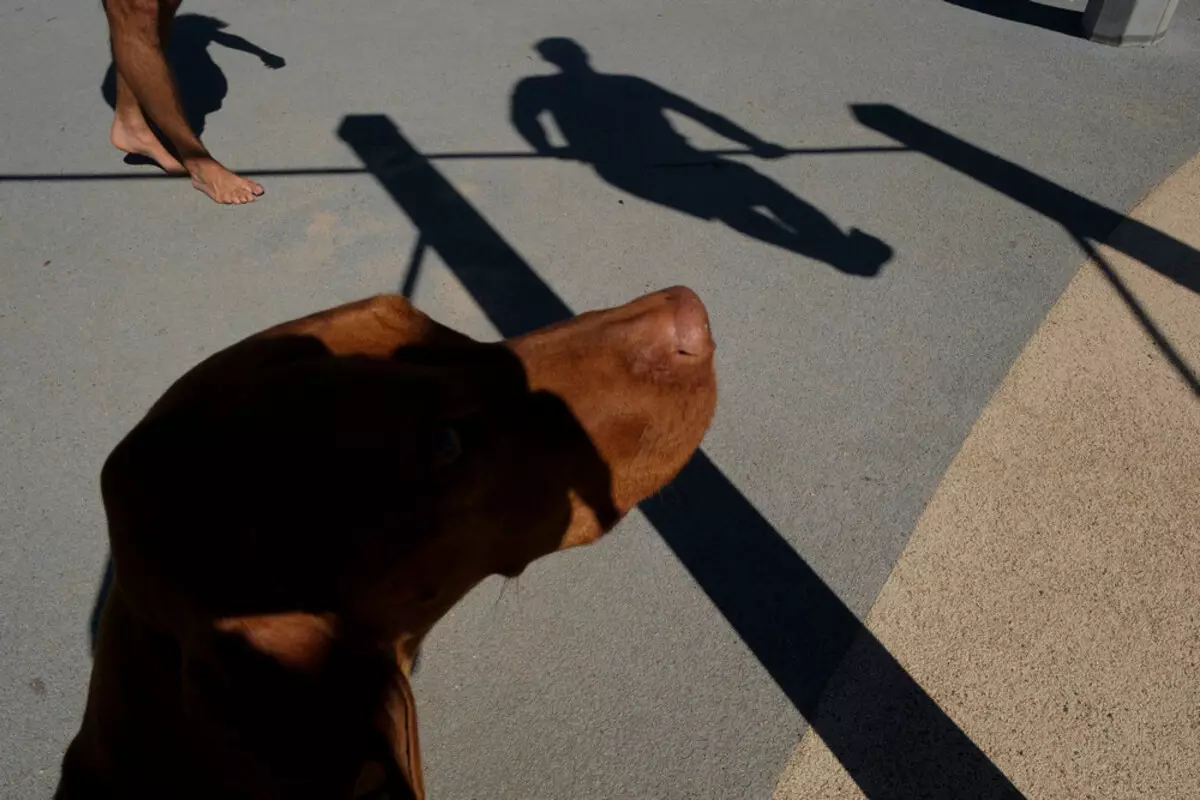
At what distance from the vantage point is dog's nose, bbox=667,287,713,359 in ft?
5.39

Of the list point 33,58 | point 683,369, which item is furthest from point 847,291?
point 33,58

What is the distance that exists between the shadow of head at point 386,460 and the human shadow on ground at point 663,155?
2.78 metres

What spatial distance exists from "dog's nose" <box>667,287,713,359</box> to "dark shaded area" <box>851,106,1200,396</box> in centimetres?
276

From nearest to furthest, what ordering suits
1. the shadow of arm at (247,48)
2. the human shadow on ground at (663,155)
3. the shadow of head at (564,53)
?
the human shadow on ground at (663,155)
the shadow of head at (564,53)
the shadow of arm at (247,48)

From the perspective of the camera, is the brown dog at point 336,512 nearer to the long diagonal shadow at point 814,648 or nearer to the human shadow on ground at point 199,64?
the long diagonal shadow at point 814,648

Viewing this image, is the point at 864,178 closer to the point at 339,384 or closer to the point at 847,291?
the point at 847,291

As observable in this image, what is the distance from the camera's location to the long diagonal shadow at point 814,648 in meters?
2.34

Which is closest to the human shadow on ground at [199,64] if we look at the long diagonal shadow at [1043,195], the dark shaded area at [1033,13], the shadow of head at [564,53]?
the shadow of head at [564,53]

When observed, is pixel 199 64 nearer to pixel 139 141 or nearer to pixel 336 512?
pixel 139 141

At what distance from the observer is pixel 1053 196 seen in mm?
4508

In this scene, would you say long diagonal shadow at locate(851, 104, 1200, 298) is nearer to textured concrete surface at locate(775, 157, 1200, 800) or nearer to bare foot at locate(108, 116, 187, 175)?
textured concrete surface at locate(775, 157, 1200, 800)

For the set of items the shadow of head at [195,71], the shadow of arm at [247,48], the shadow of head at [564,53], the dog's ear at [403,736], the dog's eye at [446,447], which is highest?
the dog's eye at [446,447]

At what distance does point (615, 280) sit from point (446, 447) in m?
2.76

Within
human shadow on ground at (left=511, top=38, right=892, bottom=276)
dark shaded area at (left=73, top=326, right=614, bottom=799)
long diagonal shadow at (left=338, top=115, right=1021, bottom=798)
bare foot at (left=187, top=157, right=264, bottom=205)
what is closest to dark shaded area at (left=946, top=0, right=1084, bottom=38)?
human shadow on ground at (left=511, top=38, right=892, bottom=276)
